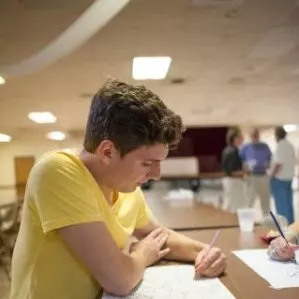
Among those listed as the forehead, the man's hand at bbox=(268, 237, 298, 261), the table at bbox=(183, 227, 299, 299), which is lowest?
the table at bbox=(183, 227, 299, 299)

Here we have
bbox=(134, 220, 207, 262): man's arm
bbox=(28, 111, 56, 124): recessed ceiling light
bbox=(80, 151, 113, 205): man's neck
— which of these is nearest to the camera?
bbox=(80, 151, 113, 205): man's neck

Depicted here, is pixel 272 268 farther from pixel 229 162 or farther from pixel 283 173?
pixel 229 162

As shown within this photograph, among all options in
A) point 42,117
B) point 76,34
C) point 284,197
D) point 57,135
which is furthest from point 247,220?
point 57,135

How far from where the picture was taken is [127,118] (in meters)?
0.93

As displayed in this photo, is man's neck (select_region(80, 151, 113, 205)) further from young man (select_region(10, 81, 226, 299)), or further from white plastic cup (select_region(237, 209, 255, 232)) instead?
white plastic cup (select_region(237, 209, 255, 232))

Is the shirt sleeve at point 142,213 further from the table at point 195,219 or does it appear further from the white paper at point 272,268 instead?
the table at point 195,219

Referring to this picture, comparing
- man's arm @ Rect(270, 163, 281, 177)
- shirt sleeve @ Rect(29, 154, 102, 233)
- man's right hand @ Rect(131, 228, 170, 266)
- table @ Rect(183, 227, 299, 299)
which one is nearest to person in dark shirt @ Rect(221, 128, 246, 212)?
man's arm @ Rect(270, 163, 281, 177)

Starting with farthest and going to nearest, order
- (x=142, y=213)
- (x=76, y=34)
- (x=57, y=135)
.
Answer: (x=57, y=135), (x=76, y=34), (x=142, y=213)

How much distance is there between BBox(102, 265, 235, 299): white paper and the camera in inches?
38.2

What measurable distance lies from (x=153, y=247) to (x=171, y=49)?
232 centimetres

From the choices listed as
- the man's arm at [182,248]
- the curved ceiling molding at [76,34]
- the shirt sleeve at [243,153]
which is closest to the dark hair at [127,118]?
the man's arm at [182,248]

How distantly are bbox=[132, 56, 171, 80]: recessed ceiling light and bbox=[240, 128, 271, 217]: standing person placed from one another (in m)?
2.60

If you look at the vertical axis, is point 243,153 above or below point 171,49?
below

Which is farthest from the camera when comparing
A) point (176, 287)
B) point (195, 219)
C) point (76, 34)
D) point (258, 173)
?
point (258, 173)
